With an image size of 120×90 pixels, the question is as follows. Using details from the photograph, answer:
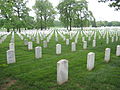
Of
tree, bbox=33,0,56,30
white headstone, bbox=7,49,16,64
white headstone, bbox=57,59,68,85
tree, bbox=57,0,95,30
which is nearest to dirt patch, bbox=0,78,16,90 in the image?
white headstone, bbox=57,59,68,85

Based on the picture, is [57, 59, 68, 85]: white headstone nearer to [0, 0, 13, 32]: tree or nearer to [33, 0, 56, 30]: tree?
[0, 0, 13, 32]: tree

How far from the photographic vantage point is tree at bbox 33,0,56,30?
42125 millimetres

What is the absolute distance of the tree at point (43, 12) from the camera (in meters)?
42.1

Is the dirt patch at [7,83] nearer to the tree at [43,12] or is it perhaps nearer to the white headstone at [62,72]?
the white headstone at [62,72]

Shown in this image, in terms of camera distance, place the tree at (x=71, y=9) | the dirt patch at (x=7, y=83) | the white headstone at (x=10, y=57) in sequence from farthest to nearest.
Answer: the tree at (x=71, y=9) → the white headstone at (x=10, y=57) → the dirt patch at (x=7, y=83)

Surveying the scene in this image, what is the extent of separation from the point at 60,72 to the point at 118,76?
231 cm

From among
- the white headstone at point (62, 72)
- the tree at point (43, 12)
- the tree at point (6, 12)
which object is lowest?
the white headstone at point (62, 72)

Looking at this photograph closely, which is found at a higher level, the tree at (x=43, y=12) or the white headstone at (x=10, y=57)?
the tree at (x=43, y=12)

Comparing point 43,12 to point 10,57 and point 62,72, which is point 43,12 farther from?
point 62,72

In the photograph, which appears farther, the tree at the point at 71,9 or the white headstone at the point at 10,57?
the tree at the point at 71,9

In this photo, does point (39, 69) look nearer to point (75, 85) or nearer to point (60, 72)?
point (60, 72)

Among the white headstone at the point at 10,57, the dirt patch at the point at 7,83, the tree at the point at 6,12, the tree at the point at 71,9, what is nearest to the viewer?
the dirt patch at the point at 7,83

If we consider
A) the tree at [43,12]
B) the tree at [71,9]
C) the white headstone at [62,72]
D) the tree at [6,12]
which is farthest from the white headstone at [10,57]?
the tree at [43,12]

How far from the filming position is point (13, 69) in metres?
5.95
